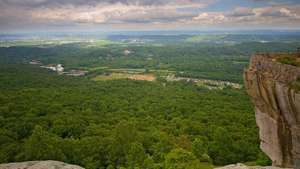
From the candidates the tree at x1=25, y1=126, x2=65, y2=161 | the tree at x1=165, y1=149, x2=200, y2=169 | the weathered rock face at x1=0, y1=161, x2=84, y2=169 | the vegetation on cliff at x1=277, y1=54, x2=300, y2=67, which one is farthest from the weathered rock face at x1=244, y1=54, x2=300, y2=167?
the tree at x1=25, y1=126, x2=65, y2=161

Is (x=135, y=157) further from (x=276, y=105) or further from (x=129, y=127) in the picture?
(x=276, y=105)

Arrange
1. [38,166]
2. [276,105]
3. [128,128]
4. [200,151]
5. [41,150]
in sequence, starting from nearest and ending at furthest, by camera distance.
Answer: [276,105] < [38,166] < [41,150] < [200,151] < [128,128]

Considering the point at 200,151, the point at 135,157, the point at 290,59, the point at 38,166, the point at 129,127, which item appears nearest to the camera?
the point at 290,59

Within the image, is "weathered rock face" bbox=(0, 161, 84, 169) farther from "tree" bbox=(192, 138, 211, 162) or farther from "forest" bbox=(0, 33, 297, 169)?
"tree" bbox=(192, 138, 211, 162)

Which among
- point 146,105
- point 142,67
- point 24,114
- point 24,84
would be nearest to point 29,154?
point 24,114

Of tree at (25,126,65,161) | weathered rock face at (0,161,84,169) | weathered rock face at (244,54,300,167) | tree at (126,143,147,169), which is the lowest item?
tree at (126,143,147,169)

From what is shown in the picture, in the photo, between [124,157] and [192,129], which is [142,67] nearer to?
[192,129]

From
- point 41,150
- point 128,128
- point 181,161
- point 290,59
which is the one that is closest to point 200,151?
point 128,128

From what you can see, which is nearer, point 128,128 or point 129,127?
point 128,128

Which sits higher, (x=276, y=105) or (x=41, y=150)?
(x=276, y=105)
